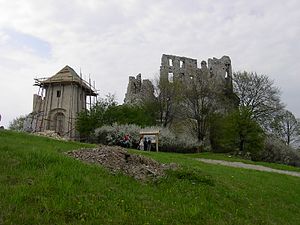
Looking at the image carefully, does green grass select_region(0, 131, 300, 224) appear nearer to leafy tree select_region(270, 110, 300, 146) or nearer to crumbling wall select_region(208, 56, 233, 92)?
leafy tree select_region(270, 110, 300, 146)

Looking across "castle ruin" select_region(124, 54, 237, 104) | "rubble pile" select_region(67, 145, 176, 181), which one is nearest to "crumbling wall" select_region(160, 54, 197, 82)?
"castle ruin" select_region(124, 54, 237, 104)

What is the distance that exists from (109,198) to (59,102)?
2107 inches

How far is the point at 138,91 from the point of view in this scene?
2542 inches

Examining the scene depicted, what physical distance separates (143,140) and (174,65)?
114 feet

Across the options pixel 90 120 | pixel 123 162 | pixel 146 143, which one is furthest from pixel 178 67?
pixel 123 162

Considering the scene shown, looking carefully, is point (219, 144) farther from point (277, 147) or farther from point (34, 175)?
point (34, 175)

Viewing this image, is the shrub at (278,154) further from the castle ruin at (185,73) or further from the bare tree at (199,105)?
the castle ruin at (185,73)

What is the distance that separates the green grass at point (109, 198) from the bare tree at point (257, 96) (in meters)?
42.3

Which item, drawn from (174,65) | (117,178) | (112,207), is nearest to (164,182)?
(117,178)

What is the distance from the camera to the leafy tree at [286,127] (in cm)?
5356

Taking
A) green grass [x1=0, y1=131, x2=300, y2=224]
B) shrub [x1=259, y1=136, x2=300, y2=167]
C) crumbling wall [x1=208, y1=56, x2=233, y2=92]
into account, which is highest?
crumbling wall [x1=208, y1=56, x2=233, y2=92]

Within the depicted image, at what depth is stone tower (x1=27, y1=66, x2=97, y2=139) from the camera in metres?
58.3

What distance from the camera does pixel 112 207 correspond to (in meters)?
7.16

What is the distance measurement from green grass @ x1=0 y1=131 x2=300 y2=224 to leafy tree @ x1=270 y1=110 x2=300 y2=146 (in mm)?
43933
